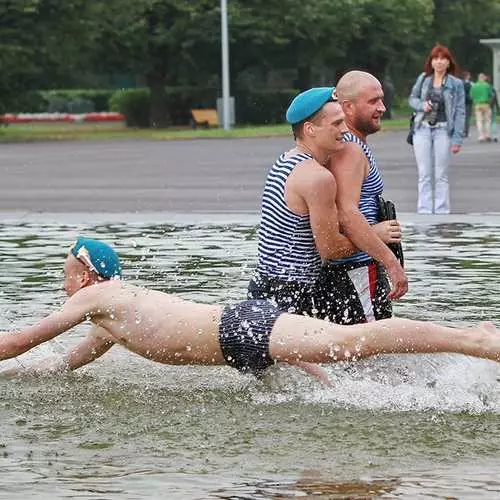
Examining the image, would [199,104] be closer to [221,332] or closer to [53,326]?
[53,326]

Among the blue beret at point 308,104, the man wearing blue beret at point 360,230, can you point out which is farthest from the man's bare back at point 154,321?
the blue beret at point 308,104

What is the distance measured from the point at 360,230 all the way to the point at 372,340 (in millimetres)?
702

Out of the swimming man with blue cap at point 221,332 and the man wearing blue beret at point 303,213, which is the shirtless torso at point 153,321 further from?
the man wearing blue beret at point 303,213

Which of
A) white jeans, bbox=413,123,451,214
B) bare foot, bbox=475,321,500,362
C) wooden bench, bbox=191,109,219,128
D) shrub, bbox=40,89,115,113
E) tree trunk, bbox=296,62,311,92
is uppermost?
bare foot, bbox=475,321,500,362

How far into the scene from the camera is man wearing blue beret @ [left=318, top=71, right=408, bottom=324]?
7.86 meters

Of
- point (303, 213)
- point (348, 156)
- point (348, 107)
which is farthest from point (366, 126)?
point (303, 213)

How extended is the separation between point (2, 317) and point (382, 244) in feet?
11.3

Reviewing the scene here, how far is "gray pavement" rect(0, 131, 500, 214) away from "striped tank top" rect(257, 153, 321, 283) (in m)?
11.3

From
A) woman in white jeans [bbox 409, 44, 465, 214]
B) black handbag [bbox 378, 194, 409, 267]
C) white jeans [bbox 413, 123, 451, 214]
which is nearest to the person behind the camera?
black handbag [bbox 378, 194, 409, 267]

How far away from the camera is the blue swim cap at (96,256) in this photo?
25.6 feet

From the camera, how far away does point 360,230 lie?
308 inches

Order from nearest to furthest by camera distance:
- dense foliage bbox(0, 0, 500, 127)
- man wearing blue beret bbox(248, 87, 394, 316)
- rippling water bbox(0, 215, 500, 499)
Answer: rippling water bbox(0, 215, 500, 499)
man wearing blue beret bbox(248, 87, 394, 316)
dense foliage bbox(0, 0, 500, 127)

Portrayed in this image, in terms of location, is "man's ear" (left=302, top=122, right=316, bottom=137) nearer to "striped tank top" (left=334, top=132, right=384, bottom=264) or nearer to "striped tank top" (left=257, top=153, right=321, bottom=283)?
"striped tank top" (left=257, top=153, right=321, bottom=283)

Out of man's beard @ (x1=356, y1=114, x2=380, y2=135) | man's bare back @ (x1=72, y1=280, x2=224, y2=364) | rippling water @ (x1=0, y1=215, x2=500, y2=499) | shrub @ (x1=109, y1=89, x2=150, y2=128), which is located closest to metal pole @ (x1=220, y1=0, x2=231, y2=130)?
shrub @ (x1=109, y1=89, x2=150, y2=128)
